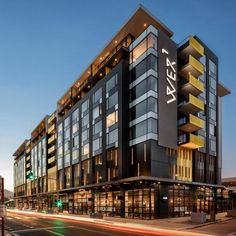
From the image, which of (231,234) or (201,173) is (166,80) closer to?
(201,173)

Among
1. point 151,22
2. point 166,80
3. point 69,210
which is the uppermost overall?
point 151,22

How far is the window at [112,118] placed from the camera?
175 feet

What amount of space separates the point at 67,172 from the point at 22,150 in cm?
8230

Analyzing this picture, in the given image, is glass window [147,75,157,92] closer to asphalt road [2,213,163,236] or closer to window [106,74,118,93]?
window [106,74,118,93]

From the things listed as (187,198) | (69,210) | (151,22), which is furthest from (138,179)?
(69,210)

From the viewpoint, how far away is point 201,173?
56.4 meters

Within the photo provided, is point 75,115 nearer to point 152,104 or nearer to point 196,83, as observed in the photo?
point 152,104

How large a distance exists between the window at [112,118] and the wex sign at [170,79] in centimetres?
946

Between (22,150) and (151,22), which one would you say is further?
(22,150)

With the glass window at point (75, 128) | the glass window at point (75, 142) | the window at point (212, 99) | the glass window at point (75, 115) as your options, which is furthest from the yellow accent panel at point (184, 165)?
the glass window at point (75, 115)

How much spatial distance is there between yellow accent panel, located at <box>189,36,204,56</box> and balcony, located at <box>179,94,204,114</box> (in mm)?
8538

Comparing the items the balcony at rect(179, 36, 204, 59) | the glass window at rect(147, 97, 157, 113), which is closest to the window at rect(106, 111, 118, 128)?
the glass window at rect(147, 97, 157, 113)

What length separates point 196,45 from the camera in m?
54.4

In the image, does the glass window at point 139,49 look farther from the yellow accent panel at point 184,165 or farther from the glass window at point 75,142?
the glass window at point 75,142
